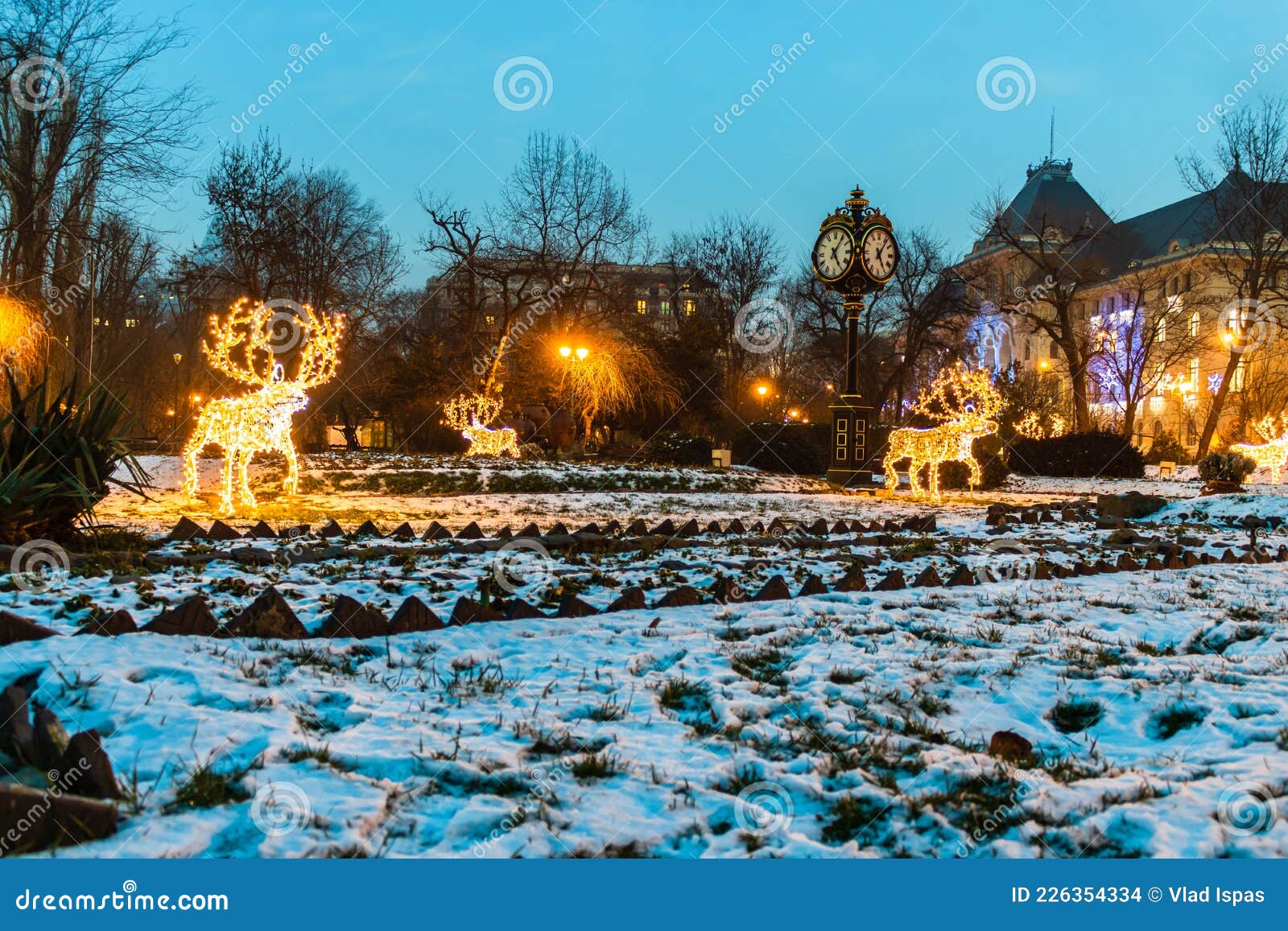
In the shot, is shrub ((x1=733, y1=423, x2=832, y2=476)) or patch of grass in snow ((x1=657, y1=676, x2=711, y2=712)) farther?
shrub ((x1=733, y1=423, x2=832, y2=476))

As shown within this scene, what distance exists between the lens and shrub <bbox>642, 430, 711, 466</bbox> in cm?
2594

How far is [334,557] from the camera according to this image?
623 centimetres

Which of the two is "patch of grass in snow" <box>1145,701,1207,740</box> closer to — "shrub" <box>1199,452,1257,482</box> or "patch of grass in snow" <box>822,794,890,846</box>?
"patch of grass in snow" <box>822,794,890,846</box>

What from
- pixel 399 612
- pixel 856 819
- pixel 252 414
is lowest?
pixel 856 819

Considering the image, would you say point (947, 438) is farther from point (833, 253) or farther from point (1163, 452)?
point (1163, 452)

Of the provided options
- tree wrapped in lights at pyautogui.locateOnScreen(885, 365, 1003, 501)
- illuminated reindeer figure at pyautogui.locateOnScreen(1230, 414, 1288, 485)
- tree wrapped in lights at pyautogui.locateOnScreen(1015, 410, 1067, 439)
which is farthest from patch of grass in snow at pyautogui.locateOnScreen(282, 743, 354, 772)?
tree wrapped in lights at pyautogui.locateOnScreen(1015, 410, 1067, 439)

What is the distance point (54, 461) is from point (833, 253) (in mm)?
15616

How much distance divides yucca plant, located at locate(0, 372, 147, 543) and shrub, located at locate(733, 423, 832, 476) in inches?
791

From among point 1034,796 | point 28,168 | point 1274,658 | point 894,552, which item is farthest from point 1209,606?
point 28,168

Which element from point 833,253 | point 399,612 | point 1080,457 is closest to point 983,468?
point 833,253

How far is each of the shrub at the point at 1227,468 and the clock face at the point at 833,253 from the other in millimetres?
8146

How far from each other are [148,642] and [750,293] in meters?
42.6

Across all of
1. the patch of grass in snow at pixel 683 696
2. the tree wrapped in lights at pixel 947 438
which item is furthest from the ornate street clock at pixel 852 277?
the patch of grass in snow at pixel 683 696

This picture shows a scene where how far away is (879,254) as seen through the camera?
18.8 m
